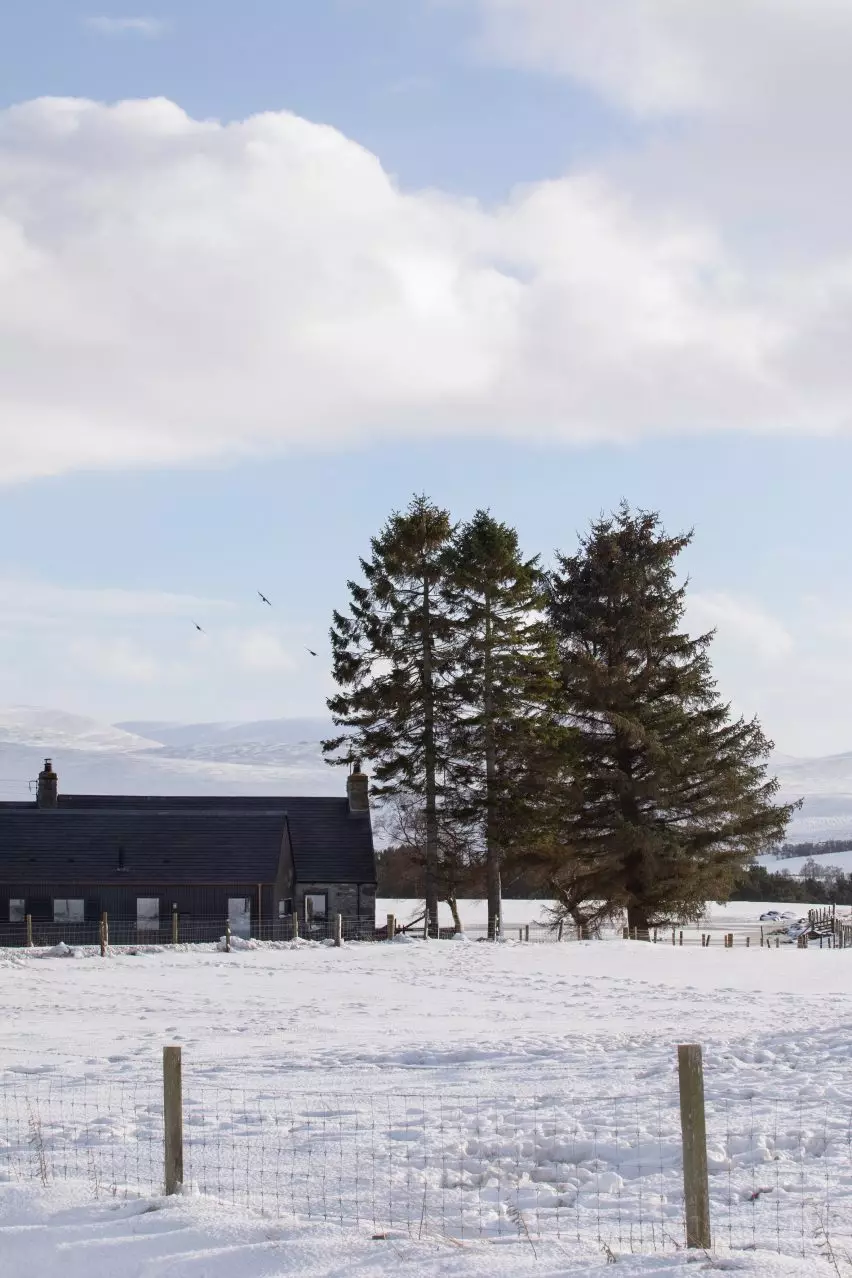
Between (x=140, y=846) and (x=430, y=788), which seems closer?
(x=430, y=788)

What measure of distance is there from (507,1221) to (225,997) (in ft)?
61.5

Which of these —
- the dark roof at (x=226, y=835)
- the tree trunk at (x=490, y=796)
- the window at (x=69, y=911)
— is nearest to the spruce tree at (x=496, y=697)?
the tree trunk at (x=490, y=796)

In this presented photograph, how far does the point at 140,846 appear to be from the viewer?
160 ft

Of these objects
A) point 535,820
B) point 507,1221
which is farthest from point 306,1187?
point 535,820

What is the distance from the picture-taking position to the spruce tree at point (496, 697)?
47.3 metres

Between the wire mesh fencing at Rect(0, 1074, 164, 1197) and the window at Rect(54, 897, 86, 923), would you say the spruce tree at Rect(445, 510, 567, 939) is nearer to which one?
the window at Rect(54, 897, 86, 923)


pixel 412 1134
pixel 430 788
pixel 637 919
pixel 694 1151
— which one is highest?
pixel 430 788

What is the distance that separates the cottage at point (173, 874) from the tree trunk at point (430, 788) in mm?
2858

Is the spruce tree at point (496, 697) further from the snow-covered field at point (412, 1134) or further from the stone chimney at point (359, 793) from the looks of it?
the snow-covered field at point (412, 1134)

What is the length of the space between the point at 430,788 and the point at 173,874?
33.0 feet

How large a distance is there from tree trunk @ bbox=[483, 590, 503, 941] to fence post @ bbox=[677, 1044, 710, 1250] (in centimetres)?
3827

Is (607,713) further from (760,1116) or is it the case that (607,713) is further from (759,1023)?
(760,1116)

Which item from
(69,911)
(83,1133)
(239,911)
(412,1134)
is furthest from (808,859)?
(83,1133)

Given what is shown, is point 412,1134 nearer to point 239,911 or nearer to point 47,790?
point 239,911
